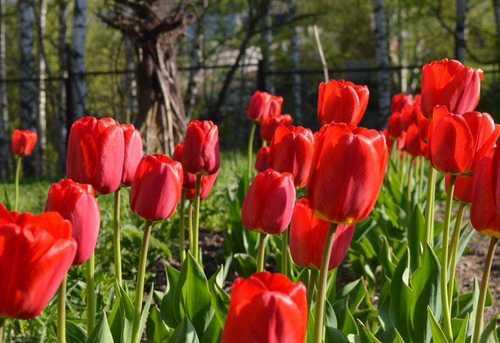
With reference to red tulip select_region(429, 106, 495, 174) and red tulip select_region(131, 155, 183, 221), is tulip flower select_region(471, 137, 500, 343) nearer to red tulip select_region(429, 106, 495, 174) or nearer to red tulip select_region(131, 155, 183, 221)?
red tulip select_region(429, 106, 495, 174)

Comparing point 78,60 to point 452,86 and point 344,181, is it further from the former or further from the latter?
point 344,181

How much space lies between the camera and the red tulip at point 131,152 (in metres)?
1.74

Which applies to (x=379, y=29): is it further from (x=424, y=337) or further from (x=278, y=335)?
(x=278, y=335)

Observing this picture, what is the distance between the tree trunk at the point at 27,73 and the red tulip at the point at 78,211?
11250 mm

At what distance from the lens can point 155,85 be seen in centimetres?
641

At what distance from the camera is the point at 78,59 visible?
11.3 meters

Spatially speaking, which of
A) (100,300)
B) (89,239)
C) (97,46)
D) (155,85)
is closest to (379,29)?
(155,85)

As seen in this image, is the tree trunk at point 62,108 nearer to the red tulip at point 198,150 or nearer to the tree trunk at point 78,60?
the tree trunk at point 78,60

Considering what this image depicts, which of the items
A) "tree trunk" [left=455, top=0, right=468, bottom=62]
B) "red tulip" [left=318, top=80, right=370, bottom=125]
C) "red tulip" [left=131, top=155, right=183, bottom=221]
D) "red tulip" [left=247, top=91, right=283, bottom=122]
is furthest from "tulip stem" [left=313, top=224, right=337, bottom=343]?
"tree trunk" [left=455, top=0, right=468, bottom=62]

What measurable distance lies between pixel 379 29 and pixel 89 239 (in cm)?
1254

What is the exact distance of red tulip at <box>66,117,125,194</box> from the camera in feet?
5.39

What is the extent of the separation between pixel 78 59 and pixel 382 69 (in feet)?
15.0

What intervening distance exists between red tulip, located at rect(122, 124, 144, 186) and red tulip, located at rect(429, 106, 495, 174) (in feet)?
2.07

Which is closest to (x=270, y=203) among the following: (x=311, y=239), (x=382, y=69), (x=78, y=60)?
(x=311, y=239)
